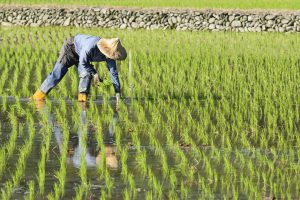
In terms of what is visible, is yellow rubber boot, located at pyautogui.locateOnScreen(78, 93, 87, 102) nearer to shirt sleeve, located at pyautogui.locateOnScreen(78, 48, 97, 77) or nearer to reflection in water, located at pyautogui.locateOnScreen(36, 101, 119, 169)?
shirt sleeve, located at pyautogui.locateOnScreen(78, 48, 97, 77)

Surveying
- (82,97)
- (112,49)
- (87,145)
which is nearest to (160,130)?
(87,145)

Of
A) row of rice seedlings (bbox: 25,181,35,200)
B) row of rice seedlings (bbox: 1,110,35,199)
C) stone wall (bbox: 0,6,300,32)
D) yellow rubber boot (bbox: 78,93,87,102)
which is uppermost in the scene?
stone wall (bbox: 0,6,300,32)

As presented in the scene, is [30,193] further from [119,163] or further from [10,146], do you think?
[10,146]

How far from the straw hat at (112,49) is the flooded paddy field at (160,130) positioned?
0.60 meters

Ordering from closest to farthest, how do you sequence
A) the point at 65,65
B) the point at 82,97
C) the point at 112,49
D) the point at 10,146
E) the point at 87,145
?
the point at 10,146
the point at 87,145
the point at 112,49
the point at 82,97
the point at 65,65

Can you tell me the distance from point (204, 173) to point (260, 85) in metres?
5.61

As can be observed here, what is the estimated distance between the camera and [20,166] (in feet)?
25.3

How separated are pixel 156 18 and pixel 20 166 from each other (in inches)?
663

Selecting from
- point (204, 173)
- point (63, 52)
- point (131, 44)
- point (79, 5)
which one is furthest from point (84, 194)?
point (79, 5)

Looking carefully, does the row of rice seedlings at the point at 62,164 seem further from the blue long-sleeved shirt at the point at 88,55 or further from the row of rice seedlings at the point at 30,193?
the blue long-sleeved shirt at the point at 88,55

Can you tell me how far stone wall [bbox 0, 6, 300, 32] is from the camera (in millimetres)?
23344

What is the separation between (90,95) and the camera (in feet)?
41.0

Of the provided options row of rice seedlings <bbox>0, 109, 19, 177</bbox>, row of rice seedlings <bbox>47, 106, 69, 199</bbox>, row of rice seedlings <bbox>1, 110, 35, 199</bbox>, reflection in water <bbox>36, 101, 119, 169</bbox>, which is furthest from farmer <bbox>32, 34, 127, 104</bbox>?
row of rice seedlings <bbox>1, 110, 35, 199</bbox>

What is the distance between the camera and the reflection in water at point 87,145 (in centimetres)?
807
